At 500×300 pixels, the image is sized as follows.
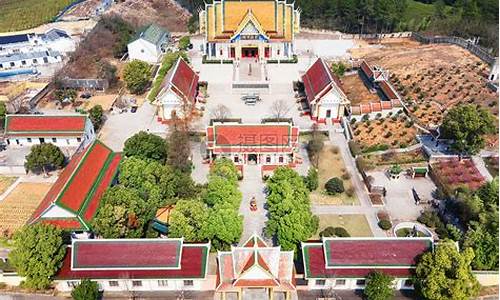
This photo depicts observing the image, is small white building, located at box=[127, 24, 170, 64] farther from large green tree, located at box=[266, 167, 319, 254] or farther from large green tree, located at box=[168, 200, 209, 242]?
large green tree, located at box=[168, 200, 209, 242]

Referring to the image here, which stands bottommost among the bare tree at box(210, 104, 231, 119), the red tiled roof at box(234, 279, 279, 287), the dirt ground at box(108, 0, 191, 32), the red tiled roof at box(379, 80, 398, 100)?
the bare tree at box(210, 104, 231, 119)

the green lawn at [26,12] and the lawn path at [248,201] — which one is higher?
the green lawn at [26,12]

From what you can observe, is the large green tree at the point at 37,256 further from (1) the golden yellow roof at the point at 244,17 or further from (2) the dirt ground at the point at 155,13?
(2) the dirt ground at the point at 155,13

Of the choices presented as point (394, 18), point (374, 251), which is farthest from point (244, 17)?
point (374, 251)

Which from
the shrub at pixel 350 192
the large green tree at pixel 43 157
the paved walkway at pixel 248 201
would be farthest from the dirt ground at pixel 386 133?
the large green tree at pixel 43 157

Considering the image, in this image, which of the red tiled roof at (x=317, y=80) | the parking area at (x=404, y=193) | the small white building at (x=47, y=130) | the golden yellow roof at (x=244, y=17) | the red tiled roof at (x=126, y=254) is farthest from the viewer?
the golden yellow roof at (x=244, y=17)

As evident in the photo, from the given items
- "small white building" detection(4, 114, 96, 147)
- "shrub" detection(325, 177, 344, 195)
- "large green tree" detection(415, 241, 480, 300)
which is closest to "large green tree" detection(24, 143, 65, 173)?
"small white building" detection(4, 114, 96, 147)

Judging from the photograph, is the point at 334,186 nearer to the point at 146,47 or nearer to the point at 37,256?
the point at 37,256

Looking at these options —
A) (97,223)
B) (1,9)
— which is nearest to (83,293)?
(97,223)
